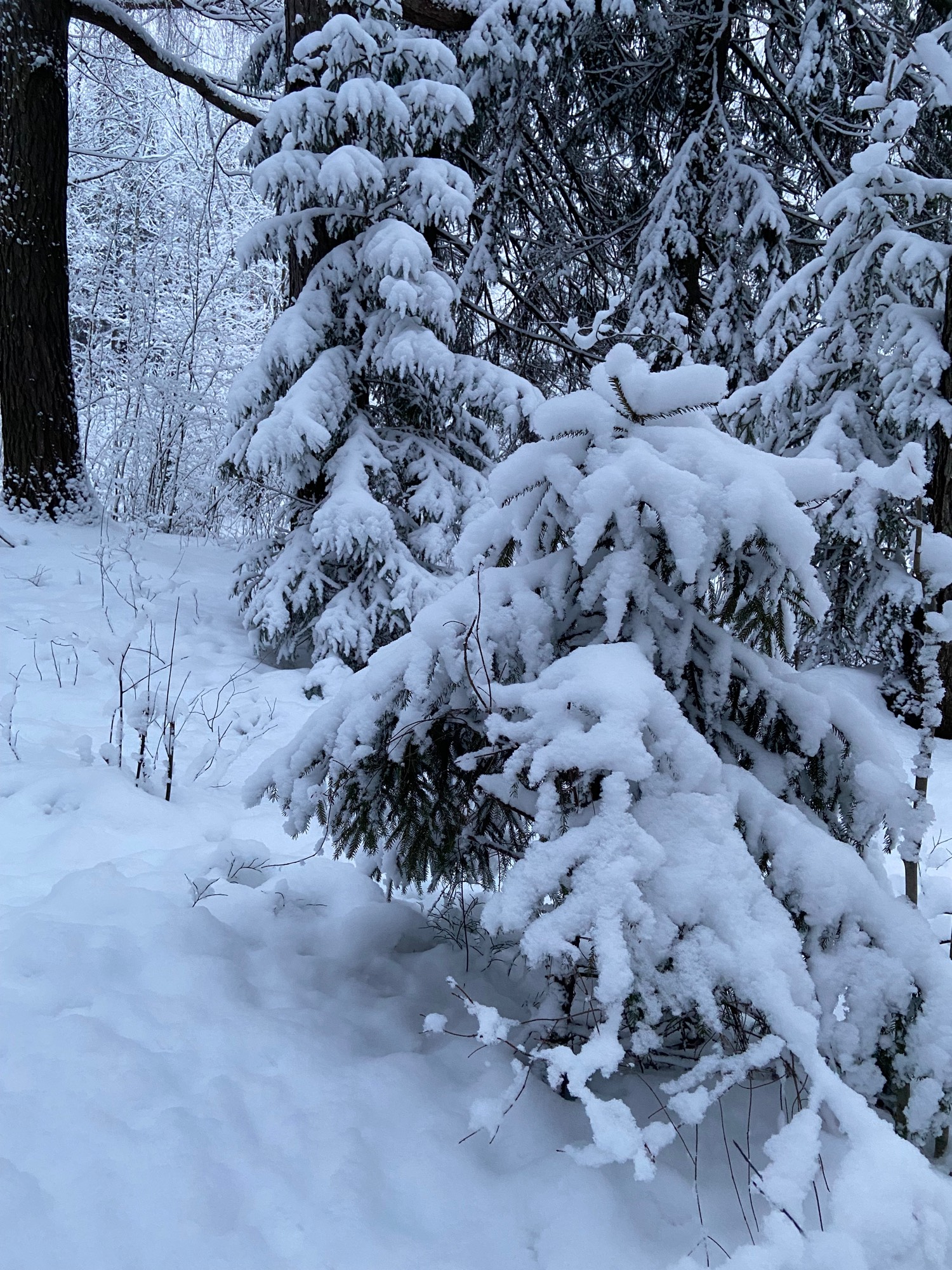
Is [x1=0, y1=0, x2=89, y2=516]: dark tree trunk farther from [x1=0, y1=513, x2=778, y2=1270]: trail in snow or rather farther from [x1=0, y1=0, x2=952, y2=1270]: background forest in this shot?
[x1=0, y1=513, x2=778, y2=1270]: trail in snow

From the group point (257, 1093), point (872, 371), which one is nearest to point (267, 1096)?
point (257, 1093)

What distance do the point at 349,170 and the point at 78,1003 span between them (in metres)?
4.64

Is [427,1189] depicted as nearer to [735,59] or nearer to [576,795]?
[576,795]

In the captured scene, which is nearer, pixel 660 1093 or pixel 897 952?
pixel 897 952

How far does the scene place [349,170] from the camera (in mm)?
4852

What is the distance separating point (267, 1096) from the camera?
1.67 meters

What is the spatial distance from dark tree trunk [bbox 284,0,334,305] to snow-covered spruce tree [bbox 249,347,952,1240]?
4.58m

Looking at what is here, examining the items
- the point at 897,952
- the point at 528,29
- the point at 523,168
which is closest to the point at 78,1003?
the point at 897,952

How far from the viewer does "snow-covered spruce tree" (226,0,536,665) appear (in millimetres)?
5062

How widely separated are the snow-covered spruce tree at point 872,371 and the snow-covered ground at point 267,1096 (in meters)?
3.82

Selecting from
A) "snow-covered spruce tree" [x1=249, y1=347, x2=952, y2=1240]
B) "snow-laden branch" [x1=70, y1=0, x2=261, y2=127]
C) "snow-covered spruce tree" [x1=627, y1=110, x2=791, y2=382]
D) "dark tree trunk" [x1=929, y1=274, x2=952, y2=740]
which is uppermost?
"snow-laden branch" [x1=70, y1=0, x2=261, y2=127]

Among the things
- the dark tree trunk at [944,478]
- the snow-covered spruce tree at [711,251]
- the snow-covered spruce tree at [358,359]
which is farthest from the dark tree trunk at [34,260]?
the dark tree trunk at [944,478]

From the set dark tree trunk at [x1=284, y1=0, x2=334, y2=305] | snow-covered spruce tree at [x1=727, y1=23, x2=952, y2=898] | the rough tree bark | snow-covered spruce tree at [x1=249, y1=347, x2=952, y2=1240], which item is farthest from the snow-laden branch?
snow-covered spruce tree at [x1=249, y1=347, x2=952, y2=1240]

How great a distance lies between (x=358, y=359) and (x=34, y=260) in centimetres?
317
